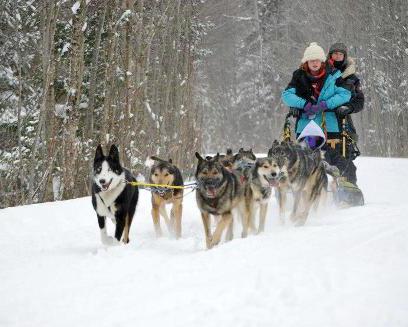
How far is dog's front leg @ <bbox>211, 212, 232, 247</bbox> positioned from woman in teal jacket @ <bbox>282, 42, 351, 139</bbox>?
2.40m

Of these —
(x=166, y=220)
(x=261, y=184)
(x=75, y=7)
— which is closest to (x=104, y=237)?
(x=166, y=220)

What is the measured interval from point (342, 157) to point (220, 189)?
2.66 metres

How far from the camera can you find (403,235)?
3.52 metres

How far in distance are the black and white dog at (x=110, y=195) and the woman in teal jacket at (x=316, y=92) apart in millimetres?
2833

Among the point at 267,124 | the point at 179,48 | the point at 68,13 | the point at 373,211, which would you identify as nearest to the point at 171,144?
the point at 179,48

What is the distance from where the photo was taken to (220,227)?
4.89 m

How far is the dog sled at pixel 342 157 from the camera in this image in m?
6.47

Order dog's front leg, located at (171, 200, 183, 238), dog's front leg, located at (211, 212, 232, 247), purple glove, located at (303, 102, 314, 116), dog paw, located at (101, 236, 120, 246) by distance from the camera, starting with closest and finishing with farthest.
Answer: dog's front leg, located at (211, 212, 232, 247)
dog paw, located at (101, 236, 120, 246)
dog's front leg, located at (171, 200, 183, 238)
purple glove, located at (303, 102, 314, 116)

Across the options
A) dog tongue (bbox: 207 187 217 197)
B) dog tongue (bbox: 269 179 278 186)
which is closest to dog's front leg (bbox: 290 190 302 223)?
dog tongue (bbox: 269 179 278 186)

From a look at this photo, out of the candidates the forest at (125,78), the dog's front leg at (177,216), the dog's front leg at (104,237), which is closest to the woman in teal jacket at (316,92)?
the dog's front leg at (177,216)

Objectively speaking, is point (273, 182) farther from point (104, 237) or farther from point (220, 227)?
point (104, 237)

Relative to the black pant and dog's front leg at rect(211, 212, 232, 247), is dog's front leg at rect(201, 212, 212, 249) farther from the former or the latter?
the black pant

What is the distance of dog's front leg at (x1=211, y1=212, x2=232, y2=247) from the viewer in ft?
15.8

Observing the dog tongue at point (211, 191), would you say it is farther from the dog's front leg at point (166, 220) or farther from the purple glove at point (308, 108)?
the purple glove at point (308, 108)
